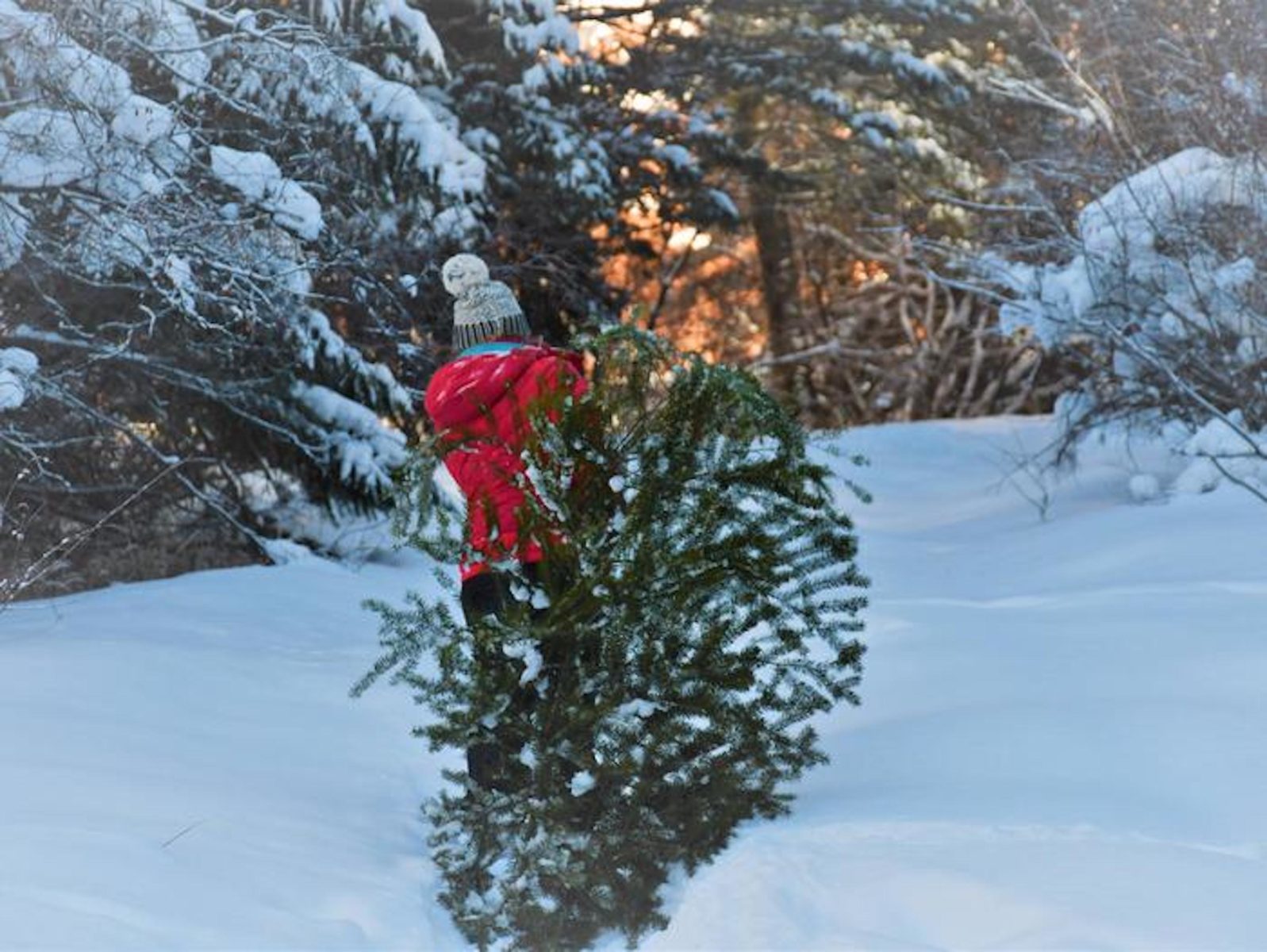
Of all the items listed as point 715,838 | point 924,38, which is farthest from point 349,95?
point 924,38

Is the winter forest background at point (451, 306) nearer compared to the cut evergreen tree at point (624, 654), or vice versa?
the cut evergreen tree at point (624, 654)

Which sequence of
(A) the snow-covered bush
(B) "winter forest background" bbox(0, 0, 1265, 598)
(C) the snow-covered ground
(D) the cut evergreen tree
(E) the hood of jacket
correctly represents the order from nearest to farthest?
(C) the snow-covered ground < (D) the cut evergreen tree < (E) the hood of jacket < (B) "winter forest background" bbox(0, 0, 1265, 598) < (A) the snow-covered bush

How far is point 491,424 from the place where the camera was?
16.7 feet

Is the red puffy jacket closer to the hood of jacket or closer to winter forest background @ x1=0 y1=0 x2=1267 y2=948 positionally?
the hood of jacket

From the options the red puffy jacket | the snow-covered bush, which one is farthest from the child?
the snow-covered bush

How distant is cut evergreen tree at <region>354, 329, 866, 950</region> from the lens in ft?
15.2

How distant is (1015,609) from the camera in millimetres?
8109

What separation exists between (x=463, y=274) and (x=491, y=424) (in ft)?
2.71

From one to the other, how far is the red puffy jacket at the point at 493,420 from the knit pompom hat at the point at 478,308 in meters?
0.07

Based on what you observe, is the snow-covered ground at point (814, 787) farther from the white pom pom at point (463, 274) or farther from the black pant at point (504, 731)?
the white pom pom at point (463, 274)

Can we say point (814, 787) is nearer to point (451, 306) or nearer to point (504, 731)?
point (504, 731)

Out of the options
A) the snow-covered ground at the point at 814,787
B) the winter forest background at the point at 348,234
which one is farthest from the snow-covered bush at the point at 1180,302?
the snow-covered ground at the point at 814,787

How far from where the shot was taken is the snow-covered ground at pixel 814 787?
4.07 m

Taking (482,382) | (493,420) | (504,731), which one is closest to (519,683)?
(504,731)
